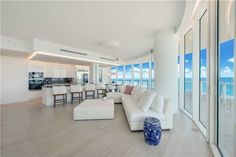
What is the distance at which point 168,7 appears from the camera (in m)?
2.85

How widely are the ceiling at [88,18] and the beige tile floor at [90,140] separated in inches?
113

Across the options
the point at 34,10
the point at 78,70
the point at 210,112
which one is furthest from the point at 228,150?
the point at 78,70

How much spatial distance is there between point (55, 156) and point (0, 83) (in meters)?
6.22


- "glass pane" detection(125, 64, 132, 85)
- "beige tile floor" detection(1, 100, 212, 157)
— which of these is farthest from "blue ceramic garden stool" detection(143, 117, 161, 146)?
"glass pane" detection(125, 64, 132, 85)

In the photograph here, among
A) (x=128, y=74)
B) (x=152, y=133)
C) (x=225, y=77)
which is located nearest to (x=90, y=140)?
(x=152, y=133)

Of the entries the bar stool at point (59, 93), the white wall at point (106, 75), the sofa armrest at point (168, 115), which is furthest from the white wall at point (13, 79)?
the sofa armrest at point (168, 115)

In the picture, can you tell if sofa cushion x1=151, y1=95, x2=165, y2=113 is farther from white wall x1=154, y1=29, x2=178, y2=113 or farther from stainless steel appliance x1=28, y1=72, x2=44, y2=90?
stainless steel appliance x1=28, y1=72, x2=44, y2=90

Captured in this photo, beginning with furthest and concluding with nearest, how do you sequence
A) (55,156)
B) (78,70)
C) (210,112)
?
1. (78,70)
2. (210,112)
3. (55,156)

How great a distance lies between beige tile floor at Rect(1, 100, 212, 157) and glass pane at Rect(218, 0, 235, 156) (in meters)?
0.34

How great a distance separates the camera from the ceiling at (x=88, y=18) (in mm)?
2756

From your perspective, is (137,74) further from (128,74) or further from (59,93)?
(59,93)

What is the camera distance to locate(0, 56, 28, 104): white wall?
6.27 metres

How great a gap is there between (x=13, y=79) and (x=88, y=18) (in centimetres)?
589

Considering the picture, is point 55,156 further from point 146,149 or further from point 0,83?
point 0,83
